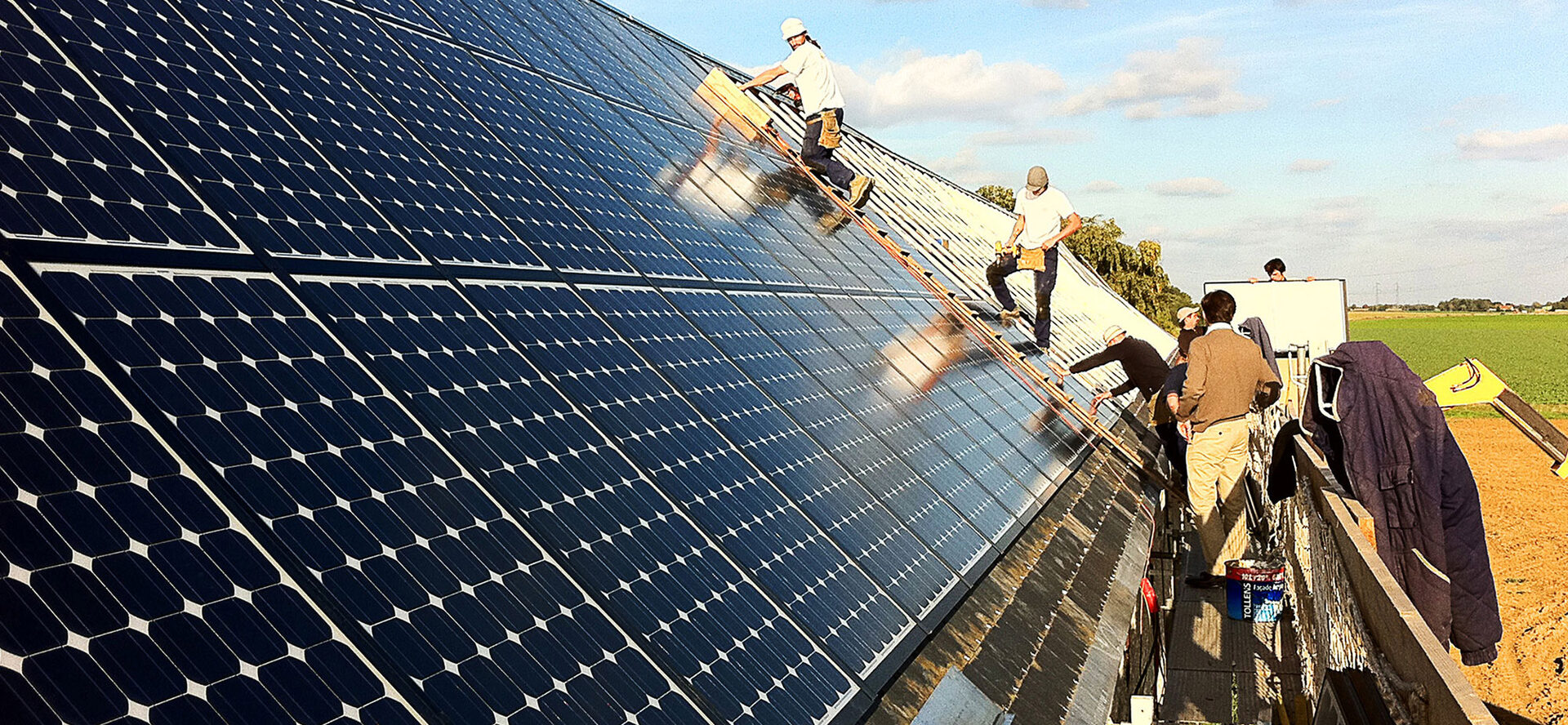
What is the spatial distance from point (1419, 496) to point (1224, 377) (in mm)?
4416

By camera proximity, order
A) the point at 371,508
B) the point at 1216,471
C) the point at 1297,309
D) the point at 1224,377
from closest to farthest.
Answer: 1. the point at 371,508
2. the point at 1224,377
3. the point at 1216,471
4. the point at 1297,309

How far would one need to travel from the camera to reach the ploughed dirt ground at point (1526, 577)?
1808 centimetres

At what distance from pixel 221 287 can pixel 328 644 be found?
156cm

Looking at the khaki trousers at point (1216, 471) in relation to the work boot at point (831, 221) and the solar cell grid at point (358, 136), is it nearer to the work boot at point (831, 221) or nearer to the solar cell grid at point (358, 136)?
the work boot at point (831, 221)

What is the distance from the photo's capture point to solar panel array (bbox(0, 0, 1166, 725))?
2.82 metres

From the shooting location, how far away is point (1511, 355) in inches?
3915

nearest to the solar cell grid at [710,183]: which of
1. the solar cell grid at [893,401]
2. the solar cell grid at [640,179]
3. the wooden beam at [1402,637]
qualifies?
the solar cell grid at [640,179]

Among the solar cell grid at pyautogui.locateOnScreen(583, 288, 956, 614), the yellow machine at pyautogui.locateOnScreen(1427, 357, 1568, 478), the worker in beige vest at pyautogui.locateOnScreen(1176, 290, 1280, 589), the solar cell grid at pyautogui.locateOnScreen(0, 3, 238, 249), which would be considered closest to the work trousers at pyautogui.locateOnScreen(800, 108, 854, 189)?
the worker in beige vest at pyautogui.locateOnScreen(1176, 290, 1280, 589)

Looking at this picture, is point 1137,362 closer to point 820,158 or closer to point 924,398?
point 820,158

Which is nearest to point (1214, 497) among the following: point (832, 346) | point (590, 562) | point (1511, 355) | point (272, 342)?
point (832, 346)

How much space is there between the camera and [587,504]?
441 cm

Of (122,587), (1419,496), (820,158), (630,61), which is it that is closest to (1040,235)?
(820,158)

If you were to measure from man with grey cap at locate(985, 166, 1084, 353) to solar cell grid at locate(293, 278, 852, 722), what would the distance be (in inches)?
424

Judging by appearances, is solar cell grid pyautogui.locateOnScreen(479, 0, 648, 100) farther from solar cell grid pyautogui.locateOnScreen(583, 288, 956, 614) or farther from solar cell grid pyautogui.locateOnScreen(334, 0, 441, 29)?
solar cell grid pyautogui.locateOnScreen(583, 288, 956, 614)
